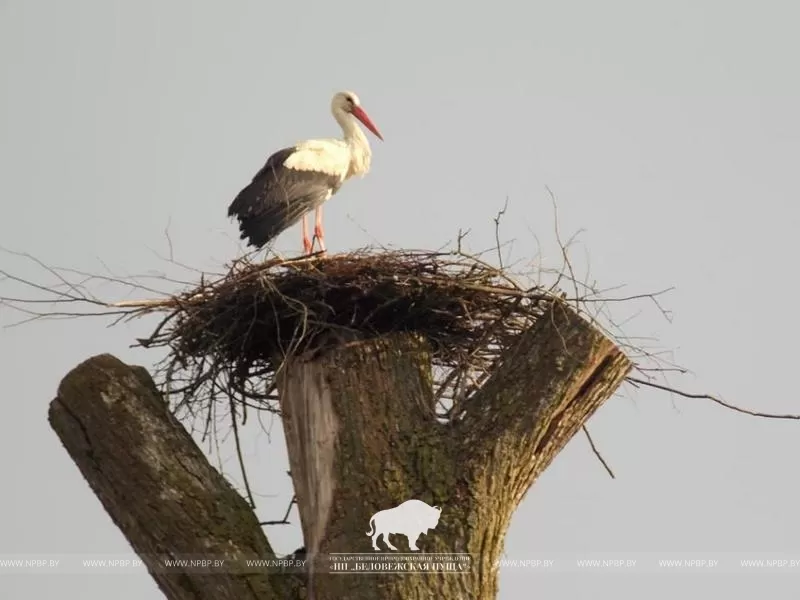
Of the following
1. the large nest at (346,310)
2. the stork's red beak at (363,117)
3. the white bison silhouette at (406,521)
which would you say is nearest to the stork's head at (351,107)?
the stork's red beak at (363,117)

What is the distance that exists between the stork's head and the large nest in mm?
3708

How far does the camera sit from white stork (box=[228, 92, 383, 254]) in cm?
724

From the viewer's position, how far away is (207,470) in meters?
4.17

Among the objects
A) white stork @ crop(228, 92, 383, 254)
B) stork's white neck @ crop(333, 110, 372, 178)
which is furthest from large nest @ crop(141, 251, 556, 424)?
stork's white neck @ crop(333, 110, 372, 178)

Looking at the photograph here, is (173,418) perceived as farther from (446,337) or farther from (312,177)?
(312,177)

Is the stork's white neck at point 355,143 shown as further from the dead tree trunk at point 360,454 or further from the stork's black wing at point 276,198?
the dead tree trunk at point 360,454

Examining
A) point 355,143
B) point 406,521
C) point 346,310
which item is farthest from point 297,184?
point 406,521

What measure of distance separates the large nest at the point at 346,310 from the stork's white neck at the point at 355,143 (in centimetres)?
308

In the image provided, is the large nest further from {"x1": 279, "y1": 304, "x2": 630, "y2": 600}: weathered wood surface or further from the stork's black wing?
the stork's black wing

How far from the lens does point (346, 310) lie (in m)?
5.13

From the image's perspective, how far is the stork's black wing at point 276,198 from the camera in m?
7.21

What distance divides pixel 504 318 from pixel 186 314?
1.34m

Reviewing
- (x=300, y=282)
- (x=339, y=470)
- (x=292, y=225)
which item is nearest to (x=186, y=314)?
(x=300, y=282)

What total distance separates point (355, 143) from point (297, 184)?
105cm
